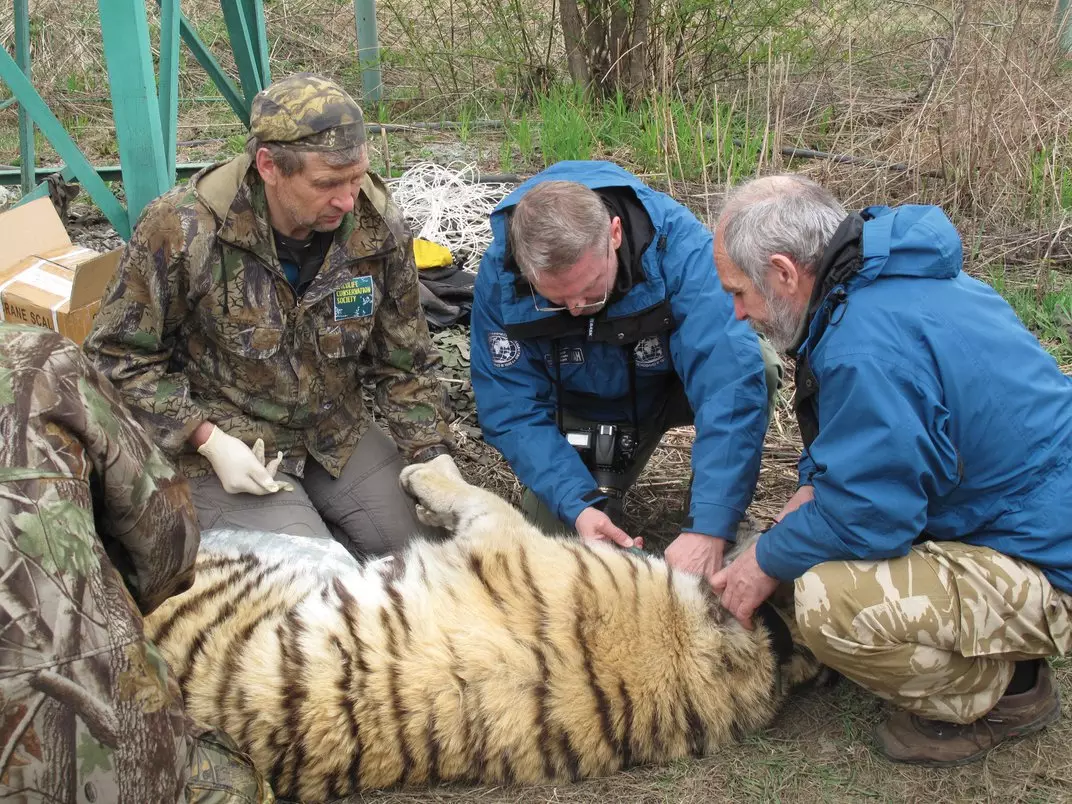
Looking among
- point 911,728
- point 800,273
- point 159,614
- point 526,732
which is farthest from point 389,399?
point 911,728

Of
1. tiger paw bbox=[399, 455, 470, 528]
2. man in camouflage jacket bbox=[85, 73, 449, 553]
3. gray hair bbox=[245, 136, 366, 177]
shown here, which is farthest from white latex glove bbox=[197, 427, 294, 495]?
gray hair bbox=[245, 136, 366, 177]

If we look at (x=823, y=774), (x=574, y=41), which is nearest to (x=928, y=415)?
(x=823, y=774)

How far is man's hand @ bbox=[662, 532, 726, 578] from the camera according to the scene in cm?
301

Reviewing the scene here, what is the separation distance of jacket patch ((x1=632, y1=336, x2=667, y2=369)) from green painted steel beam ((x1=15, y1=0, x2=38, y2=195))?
12.0ft

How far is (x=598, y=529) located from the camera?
3201 millimetres

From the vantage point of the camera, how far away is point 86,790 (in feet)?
5.51

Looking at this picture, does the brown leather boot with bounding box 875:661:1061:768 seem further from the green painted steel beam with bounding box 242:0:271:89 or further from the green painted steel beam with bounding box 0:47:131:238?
the green painted steel beam with bounding box 242:0:271:89

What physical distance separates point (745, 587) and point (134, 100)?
2797 millimetres

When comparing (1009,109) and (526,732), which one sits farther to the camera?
(1009,109)

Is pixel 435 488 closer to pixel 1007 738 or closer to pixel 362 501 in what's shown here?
pixel 362 501

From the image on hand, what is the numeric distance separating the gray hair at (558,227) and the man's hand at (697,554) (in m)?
0.90

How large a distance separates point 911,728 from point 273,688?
169cm

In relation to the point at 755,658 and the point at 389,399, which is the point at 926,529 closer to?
the point at 755,658

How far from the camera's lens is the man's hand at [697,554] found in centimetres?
301
